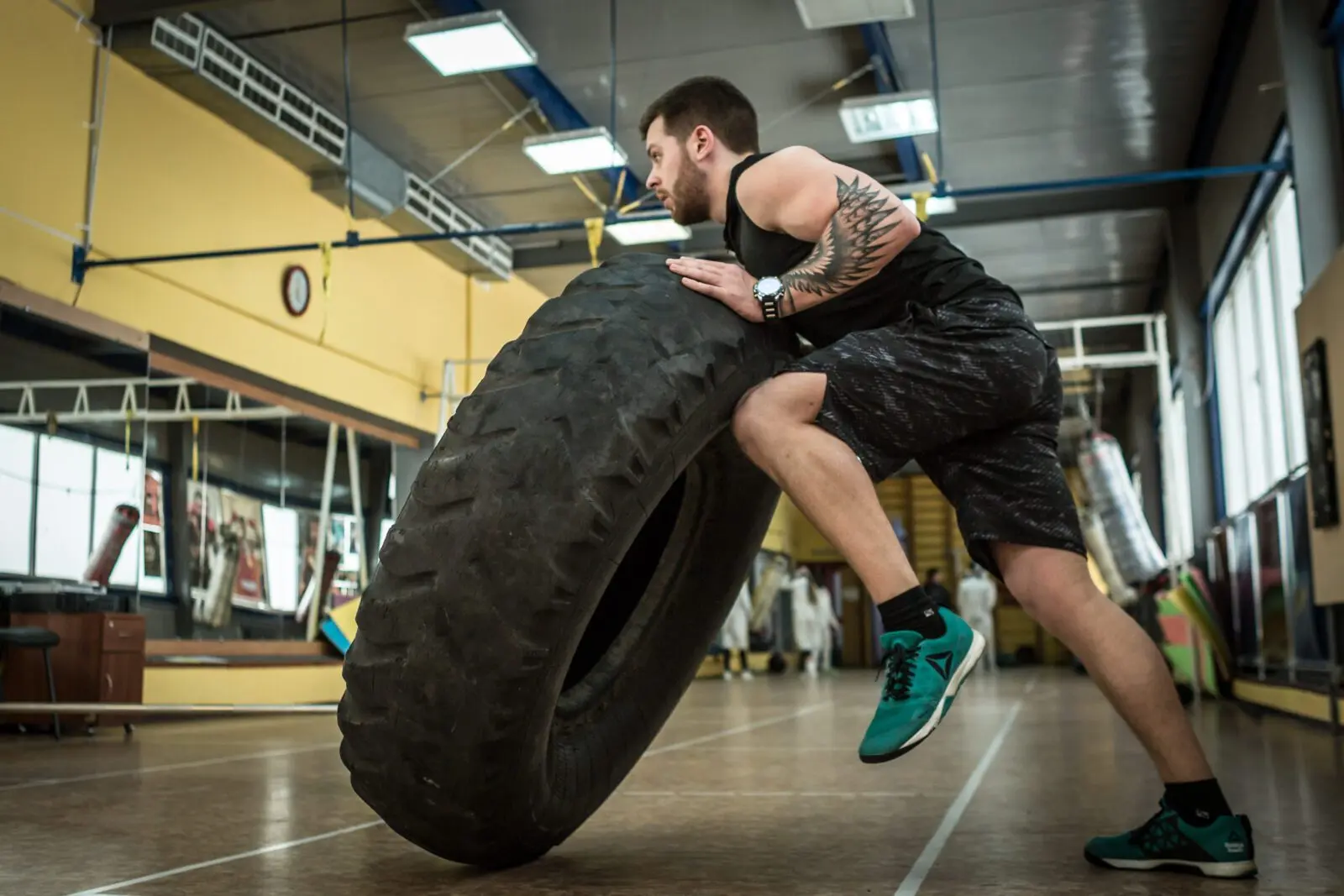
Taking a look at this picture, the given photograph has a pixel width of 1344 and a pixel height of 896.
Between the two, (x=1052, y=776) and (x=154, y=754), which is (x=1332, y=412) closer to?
(x=1052, y=776)

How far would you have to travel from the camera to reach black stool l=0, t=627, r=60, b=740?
5.38m

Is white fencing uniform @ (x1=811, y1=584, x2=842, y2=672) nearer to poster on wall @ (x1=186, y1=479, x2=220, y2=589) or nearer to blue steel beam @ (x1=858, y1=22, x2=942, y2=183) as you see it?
blue steel beam @ (x1=858, y1=22, x2=942, y2=183)

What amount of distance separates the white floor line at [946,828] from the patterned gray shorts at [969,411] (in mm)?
463

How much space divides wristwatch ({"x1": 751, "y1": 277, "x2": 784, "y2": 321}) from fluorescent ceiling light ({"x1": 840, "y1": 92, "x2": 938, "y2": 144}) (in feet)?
20.6

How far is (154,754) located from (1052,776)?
10.3 feet

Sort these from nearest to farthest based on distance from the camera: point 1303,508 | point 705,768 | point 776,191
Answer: point 776,191
point 705,768
point 1303,508

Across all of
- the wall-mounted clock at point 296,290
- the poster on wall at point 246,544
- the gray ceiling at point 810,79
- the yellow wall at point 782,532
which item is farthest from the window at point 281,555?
the yellow wall at point 782,532

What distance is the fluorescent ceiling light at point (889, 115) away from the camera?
793 centimetres

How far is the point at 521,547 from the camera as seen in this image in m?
1.54

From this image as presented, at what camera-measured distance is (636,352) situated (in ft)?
5.56

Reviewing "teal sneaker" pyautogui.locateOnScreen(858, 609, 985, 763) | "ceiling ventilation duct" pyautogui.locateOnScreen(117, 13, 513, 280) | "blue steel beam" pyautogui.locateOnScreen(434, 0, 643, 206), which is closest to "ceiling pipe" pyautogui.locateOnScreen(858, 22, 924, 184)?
"blue steel beam" pyautogui.locateOnScreen(434, 0, 643, 206)

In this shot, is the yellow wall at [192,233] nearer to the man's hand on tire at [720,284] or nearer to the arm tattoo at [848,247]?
the man's hand on tire at [720,284]

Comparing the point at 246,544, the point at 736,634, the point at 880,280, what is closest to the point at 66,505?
the point at 246,544

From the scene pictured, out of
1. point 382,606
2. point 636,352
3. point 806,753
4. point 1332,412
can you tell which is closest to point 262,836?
point 382,606
